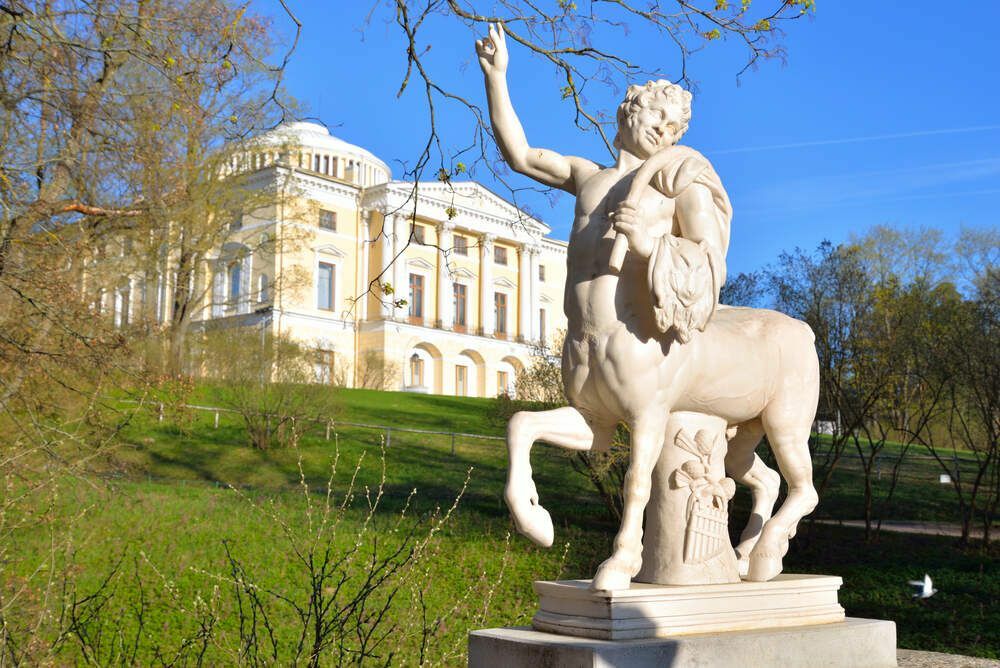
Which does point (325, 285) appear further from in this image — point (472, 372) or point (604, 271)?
point (604, 271)

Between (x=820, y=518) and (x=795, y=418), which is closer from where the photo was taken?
(x=795, y=418)

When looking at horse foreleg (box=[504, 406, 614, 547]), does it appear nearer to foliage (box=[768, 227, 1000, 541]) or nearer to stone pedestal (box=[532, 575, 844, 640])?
stone pedestal (box=[532, 575, 844, 640])

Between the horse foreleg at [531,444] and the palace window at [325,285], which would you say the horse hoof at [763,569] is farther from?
the palace window at [325,285]

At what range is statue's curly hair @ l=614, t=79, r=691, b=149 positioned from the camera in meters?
4.39

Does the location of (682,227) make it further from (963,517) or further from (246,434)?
(246,434)

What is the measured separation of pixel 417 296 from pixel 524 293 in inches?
308

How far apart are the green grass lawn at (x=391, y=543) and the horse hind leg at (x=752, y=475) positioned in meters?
2.75

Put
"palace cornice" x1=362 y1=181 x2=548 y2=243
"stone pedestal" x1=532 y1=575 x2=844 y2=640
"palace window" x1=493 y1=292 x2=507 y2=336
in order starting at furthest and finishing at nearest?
"palace window" x1=493 y1=292 x2=507 y2=336, "palace cornice" x1=362 y1=181 x2=548 y2=243, "stone pedestal" x1=532 y1=575 x2=844 y2=640

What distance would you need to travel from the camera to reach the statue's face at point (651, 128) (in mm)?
4375

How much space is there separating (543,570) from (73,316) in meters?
6.83

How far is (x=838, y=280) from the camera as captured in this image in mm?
17281

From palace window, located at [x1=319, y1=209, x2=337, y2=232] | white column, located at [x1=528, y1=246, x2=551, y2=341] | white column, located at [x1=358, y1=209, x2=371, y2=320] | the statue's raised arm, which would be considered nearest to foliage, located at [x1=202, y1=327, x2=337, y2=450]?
the statue's raised arm

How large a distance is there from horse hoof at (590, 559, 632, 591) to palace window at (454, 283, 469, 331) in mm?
57084

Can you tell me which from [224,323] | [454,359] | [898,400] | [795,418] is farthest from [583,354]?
[454,359]
